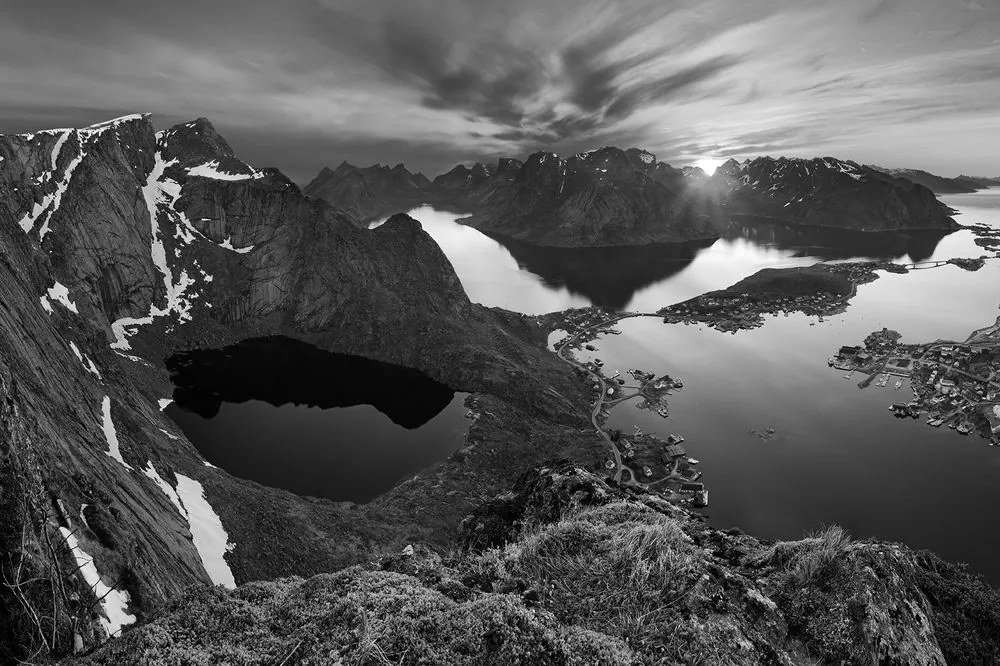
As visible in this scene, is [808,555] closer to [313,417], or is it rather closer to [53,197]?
[313,417]

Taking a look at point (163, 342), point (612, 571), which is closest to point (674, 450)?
point (612, 571)

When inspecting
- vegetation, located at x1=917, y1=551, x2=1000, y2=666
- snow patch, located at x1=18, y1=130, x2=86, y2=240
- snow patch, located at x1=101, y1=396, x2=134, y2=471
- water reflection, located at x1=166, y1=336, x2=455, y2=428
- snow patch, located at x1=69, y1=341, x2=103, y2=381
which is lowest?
water reflection, located at x1=166, y1=336, x2=455, y2=428

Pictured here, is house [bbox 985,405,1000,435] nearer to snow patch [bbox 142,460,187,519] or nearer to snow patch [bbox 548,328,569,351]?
snow patch [bbox 548,328,569,351]

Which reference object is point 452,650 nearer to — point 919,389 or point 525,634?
point 525,634

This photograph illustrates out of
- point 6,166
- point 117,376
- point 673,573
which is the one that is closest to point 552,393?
point 117,376

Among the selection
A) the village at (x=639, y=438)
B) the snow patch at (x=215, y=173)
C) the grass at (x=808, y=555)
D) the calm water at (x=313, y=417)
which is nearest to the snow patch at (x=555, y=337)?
the village at (x=639, y=438)

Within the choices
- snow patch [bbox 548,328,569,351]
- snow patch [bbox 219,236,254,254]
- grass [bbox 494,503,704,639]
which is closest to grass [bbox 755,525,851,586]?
grass [bbox 494,503,704,639]

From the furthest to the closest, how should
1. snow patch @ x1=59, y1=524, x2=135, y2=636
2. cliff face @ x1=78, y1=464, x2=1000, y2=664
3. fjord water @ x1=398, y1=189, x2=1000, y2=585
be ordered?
1. fjord water @ x1=398, y1=189, x2=1000, y2=585
2. snow patch @ x1=59, y1=524, x2=135, y2=636
3. cliff face @ x1=78, y1=464, x2=1000, y2=664
